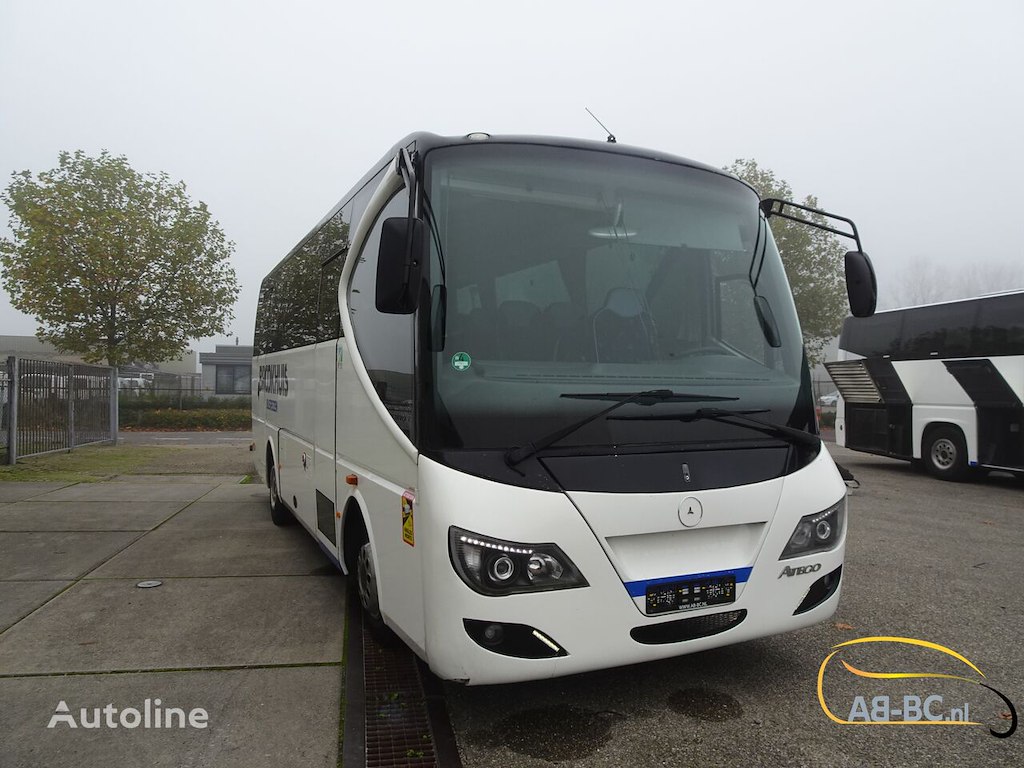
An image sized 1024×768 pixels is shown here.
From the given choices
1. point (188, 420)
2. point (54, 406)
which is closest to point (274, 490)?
point (54, 406)

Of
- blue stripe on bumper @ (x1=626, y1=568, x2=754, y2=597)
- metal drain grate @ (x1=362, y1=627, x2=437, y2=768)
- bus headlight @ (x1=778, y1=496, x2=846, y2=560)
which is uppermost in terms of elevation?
bus headlight @ (x1=778, y1=496, x2=846, y2=560)

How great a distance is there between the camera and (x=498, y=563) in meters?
2.77

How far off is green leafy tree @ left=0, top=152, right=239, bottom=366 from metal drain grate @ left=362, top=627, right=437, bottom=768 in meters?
18.8

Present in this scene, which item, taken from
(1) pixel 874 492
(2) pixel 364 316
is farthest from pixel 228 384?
(2) pixel 364 316

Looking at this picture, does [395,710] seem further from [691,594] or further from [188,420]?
[188,420]

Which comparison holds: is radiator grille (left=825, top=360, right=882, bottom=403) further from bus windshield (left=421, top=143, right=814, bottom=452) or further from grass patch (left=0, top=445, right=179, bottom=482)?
grass patch (left=0, top=445, right=179, bottom=482)

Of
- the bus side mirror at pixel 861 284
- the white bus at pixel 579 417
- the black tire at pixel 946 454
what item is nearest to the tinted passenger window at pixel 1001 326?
the black tire at pixel 946 454

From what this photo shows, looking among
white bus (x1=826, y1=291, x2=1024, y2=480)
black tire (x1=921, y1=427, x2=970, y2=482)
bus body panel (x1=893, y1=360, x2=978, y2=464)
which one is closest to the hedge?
white bus (x1=826, y1=291, x2=1024, y2=480)

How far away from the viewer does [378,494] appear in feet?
12.0

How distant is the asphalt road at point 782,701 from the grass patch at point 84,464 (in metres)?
10.5

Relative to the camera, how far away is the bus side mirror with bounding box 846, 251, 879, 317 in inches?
158

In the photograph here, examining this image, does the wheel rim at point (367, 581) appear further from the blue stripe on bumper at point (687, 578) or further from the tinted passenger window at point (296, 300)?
the tinted passenger window at point (296, 300)

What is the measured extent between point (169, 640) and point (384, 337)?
2360 millimetres

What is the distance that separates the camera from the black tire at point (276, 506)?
24.4ft
